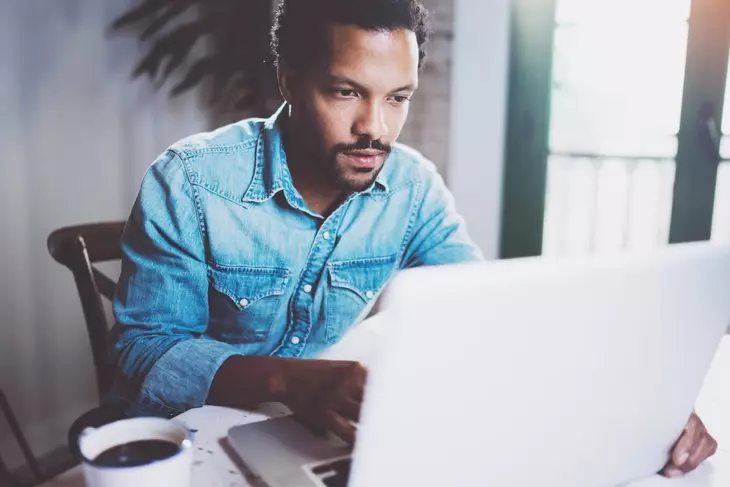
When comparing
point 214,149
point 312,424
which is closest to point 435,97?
point 214,149

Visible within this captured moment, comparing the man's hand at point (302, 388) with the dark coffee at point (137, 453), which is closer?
the dark coffee at point (137, 453)

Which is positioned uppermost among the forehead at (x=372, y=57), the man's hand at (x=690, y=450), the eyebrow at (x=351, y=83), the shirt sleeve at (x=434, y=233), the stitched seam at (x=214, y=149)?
the forehead at (x=372, y=57)

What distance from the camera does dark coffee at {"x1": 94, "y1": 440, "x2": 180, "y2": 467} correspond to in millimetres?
573

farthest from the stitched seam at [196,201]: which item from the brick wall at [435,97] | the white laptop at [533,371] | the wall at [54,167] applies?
the brick wall at [435,97]

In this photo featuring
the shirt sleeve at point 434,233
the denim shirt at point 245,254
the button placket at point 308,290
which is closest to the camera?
the denim shirt at point 245,254

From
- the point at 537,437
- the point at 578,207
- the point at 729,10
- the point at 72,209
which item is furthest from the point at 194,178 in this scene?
the point at 578,207

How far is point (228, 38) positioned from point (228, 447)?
7.40ft

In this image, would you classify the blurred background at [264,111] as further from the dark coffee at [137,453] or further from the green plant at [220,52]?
the dark coffee at [137,453]

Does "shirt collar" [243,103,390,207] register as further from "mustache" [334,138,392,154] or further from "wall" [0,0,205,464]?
"wall" [0,0,205,464]

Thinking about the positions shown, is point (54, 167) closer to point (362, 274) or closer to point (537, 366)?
point (362, 274)

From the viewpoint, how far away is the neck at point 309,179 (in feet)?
4.31

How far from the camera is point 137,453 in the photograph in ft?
1.95

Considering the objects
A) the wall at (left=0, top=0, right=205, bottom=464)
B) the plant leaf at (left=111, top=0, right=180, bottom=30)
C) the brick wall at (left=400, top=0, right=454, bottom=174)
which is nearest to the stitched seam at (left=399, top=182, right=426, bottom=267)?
the brick wall at (left=400, top=0, right=454, bottom=174)

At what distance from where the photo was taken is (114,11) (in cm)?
238
